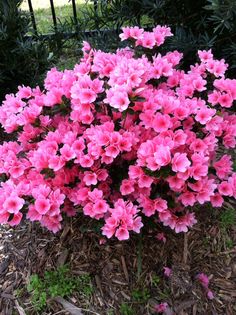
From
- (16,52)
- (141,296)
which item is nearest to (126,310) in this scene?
(141,296)

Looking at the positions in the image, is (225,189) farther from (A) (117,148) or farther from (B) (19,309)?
Answer: (B) (19,309)

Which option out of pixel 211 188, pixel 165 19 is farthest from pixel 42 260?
pixel 165 19

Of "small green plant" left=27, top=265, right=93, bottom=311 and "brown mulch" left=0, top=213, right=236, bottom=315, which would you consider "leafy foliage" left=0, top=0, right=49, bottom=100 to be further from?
"small green plant" left=27, top=265, right=93, bottom=311

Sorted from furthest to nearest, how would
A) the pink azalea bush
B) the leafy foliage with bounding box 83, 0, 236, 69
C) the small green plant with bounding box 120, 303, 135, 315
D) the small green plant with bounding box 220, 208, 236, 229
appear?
1. the leafy foliage with bounding box 83, 0, 236, 69
2. the small green plant with bounding box 220, 208, 236, 229
3. the small green plant with bounding box 120, 303, 135, 315
4. the pink azalea bush

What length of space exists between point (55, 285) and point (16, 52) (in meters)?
1.82

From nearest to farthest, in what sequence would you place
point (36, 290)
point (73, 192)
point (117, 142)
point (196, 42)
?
point (117, 142) < point (73, 192) < point (36, 290) < point (196, 42)

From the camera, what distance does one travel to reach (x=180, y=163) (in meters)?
1.89

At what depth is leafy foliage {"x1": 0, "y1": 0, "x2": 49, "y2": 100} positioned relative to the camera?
3.28 metres

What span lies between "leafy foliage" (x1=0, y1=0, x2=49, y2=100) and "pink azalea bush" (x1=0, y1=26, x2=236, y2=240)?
41.1 inches

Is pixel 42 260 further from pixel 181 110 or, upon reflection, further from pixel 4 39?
pixel 4 39

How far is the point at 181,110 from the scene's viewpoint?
2.11m

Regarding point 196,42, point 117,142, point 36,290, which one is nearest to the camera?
point 117,142

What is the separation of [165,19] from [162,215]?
191 cm

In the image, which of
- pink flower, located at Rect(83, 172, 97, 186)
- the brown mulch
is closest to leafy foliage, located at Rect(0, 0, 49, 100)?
the brown mulch
